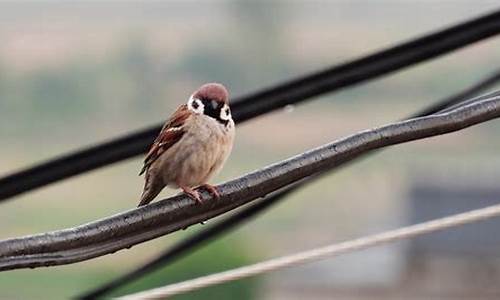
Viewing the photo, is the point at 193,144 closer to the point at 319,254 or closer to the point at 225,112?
the point at 225,112

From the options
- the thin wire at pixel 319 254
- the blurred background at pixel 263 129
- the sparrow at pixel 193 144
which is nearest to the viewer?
the thin wire at pixel 319 254

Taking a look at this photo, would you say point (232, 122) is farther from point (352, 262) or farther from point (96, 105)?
point (96, 105)

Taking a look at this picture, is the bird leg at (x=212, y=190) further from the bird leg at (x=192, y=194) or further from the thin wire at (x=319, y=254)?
the thin wire at (x=319, y=254)

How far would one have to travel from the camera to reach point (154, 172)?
12.9 feet

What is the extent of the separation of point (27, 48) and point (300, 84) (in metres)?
44.1

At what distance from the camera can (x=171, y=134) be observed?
3.96 metres

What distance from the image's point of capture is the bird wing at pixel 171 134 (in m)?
3.92

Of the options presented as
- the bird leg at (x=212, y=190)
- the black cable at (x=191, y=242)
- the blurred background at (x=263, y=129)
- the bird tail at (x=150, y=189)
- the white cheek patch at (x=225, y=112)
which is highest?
the blurred background at (x=263, y=129)

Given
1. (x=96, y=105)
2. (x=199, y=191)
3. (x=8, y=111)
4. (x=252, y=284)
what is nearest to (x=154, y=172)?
(x=199, y=191)

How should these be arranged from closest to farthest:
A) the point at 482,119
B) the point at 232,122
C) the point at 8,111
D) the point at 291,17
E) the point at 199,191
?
the point at 482,119 < the point at 199,191 < the point at 232,122 < the point at 8,111 < the point at 291,17

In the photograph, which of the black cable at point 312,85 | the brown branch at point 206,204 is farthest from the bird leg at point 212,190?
the black cable at point 312,85

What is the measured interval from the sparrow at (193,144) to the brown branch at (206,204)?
2.40 feet

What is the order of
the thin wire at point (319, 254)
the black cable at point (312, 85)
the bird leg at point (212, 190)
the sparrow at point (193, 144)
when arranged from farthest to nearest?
the sparrow at point (193, 144) < the black cable at point (312, 85) < the thin wire at point (319, 254) < the bird leg at point (212, 190)

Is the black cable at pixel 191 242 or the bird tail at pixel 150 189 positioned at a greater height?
the bird tail at pixel 150 189
